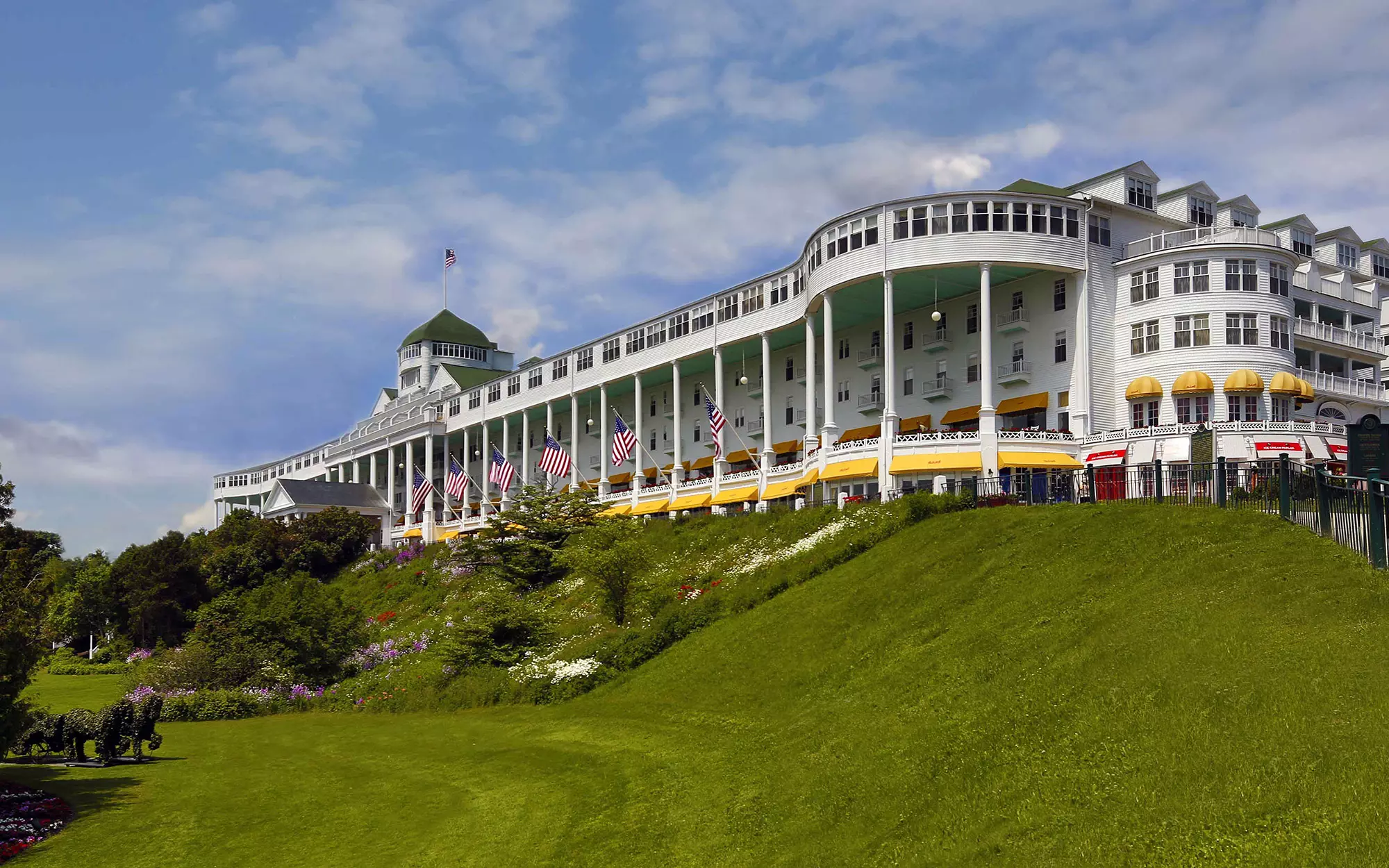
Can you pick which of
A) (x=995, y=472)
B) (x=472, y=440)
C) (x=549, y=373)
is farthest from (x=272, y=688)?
(x=472, y=440)

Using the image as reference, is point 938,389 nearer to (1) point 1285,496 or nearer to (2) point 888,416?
(2) point 888,416

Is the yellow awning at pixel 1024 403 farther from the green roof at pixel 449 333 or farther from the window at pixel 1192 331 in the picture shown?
the green roof at pixel 449 333

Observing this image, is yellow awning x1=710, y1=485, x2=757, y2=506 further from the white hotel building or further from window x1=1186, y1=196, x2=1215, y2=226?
window x1=1186, y1=196, x2=1215, y2=226

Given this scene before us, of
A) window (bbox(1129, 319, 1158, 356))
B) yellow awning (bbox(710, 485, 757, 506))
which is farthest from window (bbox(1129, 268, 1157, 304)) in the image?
yellow awning (bbox(710, 485, 757, 506))

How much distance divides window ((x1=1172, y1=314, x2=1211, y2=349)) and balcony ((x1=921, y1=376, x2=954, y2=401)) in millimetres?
10966

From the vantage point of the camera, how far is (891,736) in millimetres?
15938

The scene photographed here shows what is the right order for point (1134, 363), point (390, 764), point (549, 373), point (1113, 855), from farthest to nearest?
1. point (549, 373)
2. point (1134, 363)
3. point (390, 764)
4. point (1113, 855)

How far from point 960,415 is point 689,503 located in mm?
16340

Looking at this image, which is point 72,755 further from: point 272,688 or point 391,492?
point 391,492

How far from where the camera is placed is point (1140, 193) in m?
53.9

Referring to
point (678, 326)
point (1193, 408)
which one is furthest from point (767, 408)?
point (1193, 408)

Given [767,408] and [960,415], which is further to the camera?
[767,408]

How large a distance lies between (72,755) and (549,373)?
60.2 metres

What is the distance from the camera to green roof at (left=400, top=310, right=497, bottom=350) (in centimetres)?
12138
